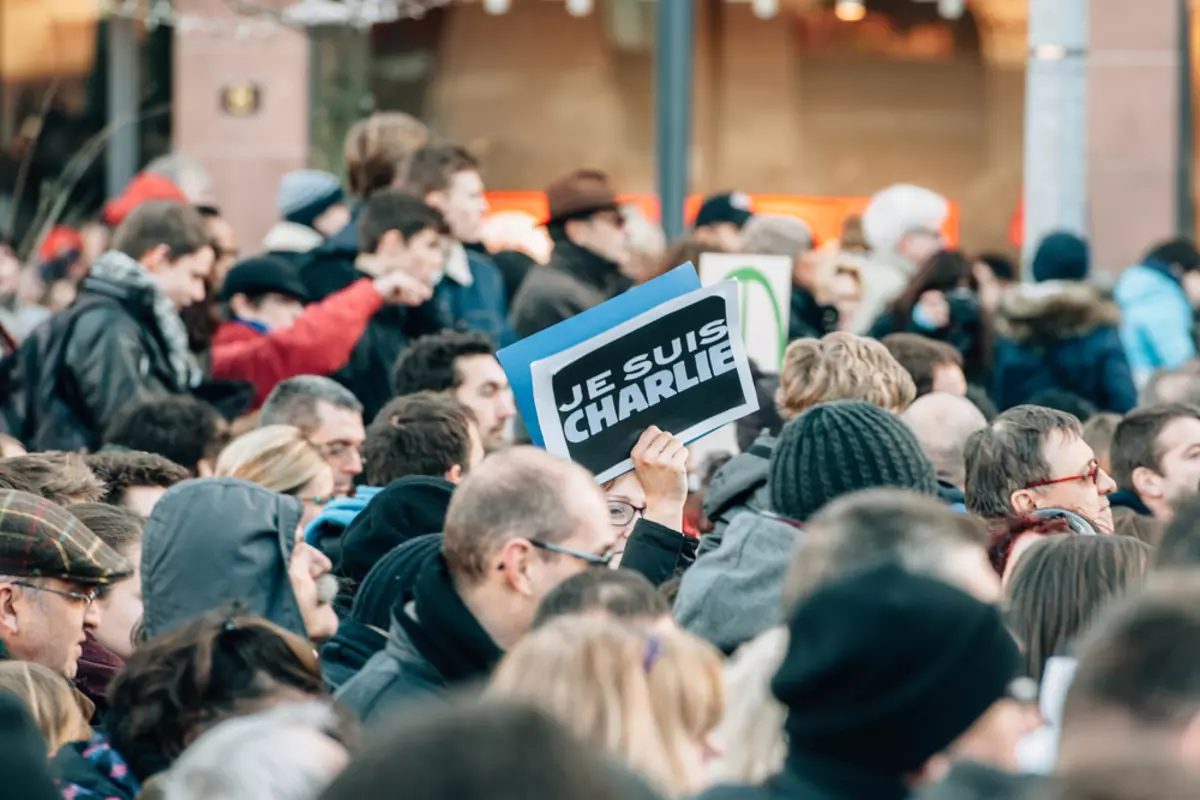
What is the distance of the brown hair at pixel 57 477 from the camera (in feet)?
20.9

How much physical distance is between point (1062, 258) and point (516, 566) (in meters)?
6.38

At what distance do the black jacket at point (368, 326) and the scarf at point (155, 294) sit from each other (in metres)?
0.65

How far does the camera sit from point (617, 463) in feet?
19.9

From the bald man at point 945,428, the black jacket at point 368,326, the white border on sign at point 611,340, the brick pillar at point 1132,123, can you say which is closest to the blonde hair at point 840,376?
the white border on sign at point 611,340

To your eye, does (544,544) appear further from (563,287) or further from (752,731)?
(563,287)

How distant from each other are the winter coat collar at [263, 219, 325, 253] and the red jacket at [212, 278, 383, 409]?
1.06m

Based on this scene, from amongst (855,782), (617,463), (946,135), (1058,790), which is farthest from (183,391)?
(946,135)

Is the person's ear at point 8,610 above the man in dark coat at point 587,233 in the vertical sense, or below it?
below

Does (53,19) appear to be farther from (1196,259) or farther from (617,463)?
(617,463)

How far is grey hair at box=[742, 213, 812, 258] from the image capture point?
10469mm

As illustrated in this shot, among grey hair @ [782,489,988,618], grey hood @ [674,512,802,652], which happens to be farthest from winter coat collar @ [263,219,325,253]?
grey hair @ [782,489,988,618]

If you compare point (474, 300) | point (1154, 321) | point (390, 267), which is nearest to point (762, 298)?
point (474, 300)

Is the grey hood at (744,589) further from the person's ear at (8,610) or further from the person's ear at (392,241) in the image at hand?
the person's ear at (392,241)

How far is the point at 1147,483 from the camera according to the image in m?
7.39
